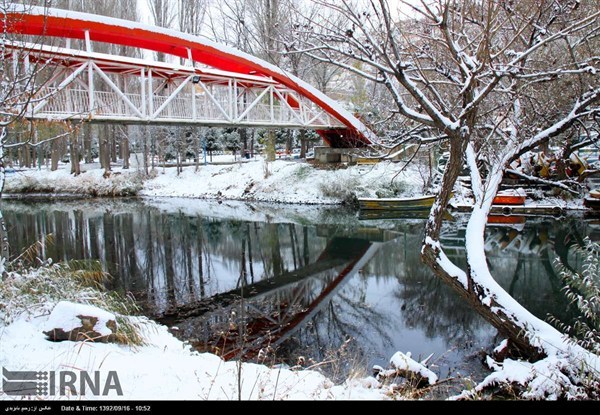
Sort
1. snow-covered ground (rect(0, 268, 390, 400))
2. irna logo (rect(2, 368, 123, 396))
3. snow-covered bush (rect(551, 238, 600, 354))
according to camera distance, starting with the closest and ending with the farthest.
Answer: irna logo (rect(2, 368, 123, 396)) → snow-covered ground (rect(0, 268, 390, 400)) → snow-covered bush (rect(551, 238, 600, 354))

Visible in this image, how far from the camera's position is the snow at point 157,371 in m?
3.11

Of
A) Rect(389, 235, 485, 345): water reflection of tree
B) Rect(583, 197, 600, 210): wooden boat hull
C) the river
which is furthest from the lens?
Rect(583, 197, 600, 210): wooden boat hull

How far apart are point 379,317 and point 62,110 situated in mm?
11636

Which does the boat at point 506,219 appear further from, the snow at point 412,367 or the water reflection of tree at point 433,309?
the snow at point 412,367

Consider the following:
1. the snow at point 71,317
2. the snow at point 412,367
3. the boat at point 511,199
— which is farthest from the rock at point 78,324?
the boat at point 511,199

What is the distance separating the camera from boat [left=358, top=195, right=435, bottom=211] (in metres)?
16.9

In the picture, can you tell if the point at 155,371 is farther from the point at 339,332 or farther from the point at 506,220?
the point at 506,220

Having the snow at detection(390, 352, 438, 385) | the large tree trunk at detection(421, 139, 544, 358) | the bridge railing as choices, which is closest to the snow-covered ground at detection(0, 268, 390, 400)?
the snow at detection(390, 352, 438, 385)

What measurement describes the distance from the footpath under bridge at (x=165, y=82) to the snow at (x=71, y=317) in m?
6.12

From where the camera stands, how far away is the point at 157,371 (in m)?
3.62

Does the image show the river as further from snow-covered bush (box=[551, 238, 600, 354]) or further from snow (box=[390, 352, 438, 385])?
snow-covered bush (box=[551, 238, 600, 354])

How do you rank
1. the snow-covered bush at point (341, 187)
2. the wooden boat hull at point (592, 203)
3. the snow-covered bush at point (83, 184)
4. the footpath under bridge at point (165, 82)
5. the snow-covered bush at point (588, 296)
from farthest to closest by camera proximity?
the snow-covered bush at point (83, 184) < the snow-covered bush at point (341, 187) < the wooden boat hull at point (592, 203) < the footpath under bridge at point (165, 82) < the snow-covered bush at point (588, 296)

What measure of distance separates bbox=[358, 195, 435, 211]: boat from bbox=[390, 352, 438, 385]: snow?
12573 mm

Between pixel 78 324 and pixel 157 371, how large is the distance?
1.04 metres
